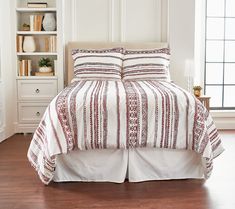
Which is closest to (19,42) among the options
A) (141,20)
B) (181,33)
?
(141,20)

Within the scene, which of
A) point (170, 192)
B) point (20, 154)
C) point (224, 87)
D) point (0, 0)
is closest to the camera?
point (170, 192)

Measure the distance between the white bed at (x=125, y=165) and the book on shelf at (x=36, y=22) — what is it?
2.62 m

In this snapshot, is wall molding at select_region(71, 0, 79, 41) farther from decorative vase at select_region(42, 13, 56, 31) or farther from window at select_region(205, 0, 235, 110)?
window at select_region(205, 0, 235, 110)

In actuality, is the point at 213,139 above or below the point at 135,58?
below

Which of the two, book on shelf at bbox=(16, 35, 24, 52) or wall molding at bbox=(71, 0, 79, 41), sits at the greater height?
wall molding at bbox=(71, 0, 79, 41)

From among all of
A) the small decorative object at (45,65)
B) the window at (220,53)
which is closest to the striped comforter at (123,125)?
the small decorative object at (45,65)

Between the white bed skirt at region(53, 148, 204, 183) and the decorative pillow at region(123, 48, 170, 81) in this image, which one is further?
the decorative pillow at region(123, 48, 170, 81)

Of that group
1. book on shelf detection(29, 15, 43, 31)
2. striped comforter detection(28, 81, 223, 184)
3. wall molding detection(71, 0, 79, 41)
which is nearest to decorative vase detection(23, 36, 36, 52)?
book on shelf detection(29, 15, 43, 31)

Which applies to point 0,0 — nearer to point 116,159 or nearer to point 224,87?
point 116,159

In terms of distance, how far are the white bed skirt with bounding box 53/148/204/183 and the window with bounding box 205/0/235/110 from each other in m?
2.83

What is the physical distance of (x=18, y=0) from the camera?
509 cm

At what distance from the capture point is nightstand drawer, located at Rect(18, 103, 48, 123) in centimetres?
501

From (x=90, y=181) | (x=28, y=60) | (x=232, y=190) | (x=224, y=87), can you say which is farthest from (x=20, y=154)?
(x=224, y=87)

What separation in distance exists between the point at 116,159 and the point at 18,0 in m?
3.11
